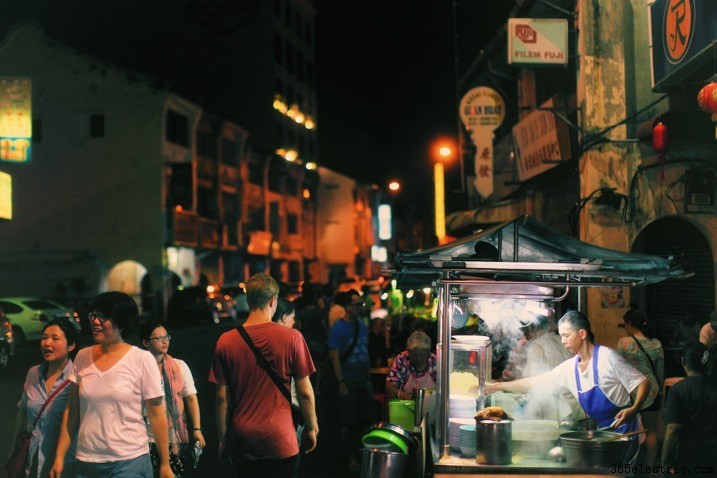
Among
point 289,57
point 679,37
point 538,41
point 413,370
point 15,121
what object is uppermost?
point 289,57

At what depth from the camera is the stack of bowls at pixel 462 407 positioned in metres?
6.59

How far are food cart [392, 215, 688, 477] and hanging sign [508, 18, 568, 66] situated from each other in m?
8.12

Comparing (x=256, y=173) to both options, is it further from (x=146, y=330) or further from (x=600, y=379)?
(x=600, y=379)

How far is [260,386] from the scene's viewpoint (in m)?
5.56

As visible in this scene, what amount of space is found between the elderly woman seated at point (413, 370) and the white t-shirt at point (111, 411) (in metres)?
3.91

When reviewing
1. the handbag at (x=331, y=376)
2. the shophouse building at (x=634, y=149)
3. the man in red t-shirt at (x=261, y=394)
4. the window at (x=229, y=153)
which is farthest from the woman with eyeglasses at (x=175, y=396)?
the window at (x=229, y=153)

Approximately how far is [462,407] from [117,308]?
286cm

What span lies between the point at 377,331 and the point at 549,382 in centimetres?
806

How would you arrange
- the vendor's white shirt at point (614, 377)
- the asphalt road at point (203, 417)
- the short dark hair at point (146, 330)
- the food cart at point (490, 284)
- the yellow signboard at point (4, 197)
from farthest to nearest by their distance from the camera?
the yellow signboard at point (4, 197)
the asphalt road at point (203, 417)
the short dark hair at point (146, 330)
the vendor's white shirt at point (614, 377)
the food cart at point (490, 284)

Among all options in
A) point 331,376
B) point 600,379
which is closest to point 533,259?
point 600,379

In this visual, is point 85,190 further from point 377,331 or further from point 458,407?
point 458,407

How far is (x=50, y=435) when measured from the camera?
577 cm

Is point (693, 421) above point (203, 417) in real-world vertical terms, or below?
above

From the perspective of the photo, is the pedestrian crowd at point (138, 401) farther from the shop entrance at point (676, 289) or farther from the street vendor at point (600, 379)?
the shop entrance at point (676, 289)
